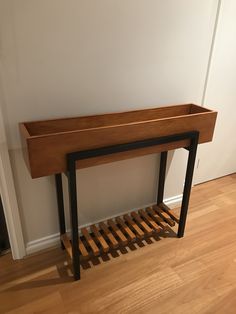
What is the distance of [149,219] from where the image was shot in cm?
182

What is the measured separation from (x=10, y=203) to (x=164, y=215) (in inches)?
40.0

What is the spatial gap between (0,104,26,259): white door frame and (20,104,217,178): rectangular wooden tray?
0.16 meters

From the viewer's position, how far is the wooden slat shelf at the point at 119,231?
157 cm

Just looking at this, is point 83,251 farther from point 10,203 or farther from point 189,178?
point 189,178

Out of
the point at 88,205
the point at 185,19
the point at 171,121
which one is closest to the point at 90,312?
the point at 88,205

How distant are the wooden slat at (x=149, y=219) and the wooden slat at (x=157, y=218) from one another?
1.1 inches

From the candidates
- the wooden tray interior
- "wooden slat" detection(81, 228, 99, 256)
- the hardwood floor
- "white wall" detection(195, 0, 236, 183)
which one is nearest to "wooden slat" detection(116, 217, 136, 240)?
the hardwood floor

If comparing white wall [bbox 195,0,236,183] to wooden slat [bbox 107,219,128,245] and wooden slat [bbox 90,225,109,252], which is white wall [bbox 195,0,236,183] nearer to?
wooden slat [bbox 107,219,128,245]

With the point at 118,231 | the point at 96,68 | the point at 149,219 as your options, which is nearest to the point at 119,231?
the point at 118,231

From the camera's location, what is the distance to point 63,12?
4.00 feet

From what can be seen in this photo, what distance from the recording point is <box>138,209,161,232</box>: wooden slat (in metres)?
1.74

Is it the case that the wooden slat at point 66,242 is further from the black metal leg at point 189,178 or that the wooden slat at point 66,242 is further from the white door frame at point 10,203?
the black metal leg at point 189,178

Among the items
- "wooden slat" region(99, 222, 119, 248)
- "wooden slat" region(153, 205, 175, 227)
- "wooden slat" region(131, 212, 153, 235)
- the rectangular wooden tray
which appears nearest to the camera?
the rectangular wooden tray

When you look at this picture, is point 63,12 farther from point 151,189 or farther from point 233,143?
point 233,143
